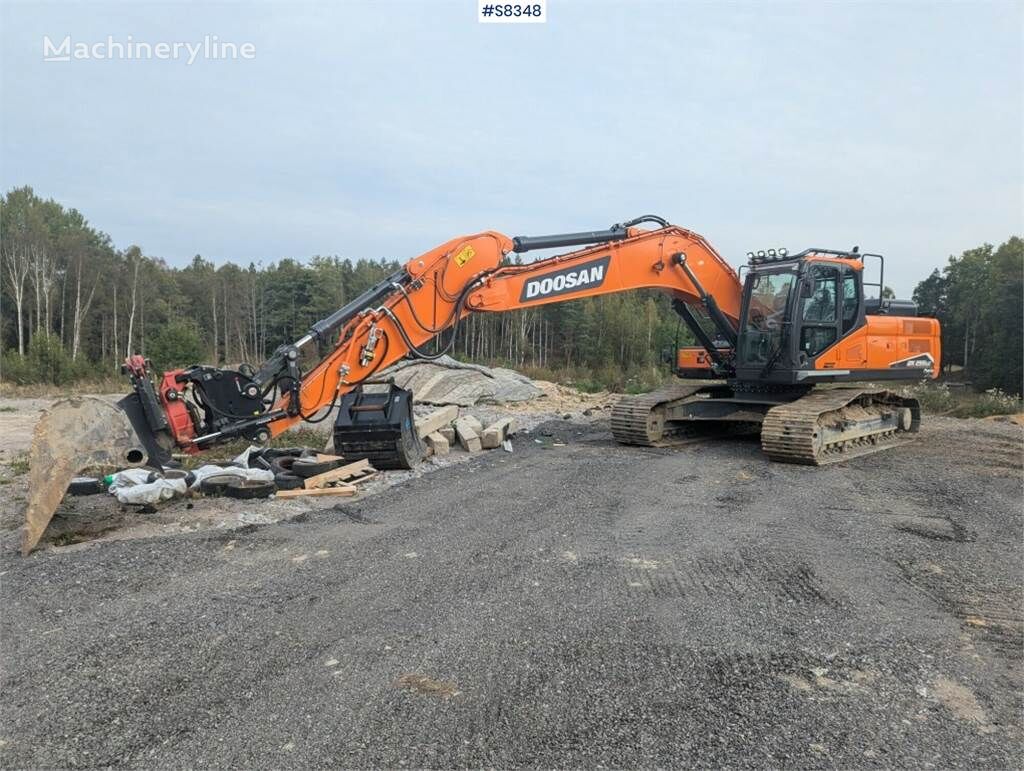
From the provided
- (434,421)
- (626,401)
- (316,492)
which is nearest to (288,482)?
(316,492)

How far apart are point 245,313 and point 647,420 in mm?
56122

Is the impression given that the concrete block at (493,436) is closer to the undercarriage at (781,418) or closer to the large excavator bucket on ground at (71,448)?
the undercarriage at (781,418)

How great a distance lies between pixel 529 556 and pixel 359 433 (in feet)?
12.5

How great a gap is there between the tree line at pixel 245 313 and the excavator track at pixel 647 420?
20.4 meters

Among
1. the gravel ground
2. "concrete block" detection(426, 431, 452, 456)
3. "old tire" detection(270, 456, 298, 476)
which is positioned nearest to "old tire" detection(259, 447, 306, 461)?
"old tire" detection(270, 456, 298, 476)

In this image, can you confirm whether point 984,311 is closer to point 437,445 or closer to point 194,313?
point 437,445

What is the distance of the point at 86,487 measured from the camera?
658cm

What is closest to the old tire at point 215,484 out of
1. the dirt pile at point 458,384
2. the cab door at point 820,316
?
the cab door at point 820,316

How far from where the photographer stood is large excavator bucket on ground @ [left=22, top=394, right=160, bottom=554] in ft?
16.3

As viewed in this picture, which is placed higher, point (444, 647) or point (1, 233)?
point (1, 233)

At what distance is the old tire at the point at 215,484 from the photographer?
6.54 m

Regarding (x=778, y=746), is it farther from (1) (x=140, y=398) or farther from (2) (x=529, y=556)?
(1) (x=140, y=398)

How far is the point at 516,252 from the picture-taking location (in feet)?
27.6

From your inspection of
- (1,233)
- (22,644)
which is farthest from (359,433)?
(1,233)
